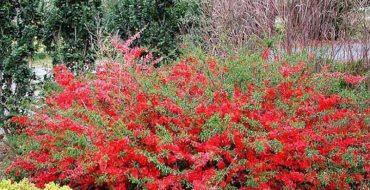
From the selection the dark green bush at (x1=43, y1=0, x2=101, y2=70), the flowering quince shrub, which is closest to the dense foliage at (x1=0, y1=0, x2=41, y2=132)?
the dark green bush at (x1=43, y1=0, x2=101, y2=70)

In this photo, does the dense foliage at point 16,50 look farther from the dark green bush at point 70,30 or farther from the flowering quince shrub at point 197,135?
the flowering quince shrub at point 197,135

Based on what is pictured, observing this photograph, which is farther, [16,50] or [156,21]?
[156,21]

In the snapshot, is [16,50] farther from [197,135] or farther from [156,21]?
[156,21]

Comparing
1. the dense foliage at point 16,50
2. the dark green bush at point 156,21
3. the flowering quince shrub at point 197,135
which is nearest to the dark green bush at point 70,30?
the dense foliage at point 16,50

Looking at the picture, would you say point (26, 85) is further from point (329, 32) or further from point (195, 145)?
point (329, 32)

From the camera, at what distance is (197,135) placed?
15.9 feet

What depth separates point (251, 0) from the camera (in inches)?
337

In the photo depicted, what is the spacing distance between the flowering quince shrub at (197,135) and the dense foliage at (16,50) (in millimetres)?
1194

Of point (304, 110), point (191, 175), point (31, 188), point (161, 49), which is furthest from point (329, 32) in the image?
point (31, 188)

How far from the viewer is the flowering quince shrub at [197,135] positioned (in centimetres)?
453

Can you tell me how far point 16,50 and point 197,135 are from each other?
298cm

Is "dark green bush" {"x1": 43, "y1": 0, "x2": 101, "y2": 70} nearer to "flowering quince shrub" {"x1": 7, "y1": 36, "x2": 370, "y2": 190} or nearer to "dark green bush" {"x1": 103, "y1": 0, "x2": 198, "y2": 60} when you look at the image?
"dark green bush" {"x1": 103, "y1": 0, "x2": 198, "y2": 60}

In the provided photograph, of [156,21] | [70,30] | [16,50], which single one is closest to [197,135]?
[16,50]

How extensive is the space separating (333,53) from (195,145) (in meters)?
3.46
